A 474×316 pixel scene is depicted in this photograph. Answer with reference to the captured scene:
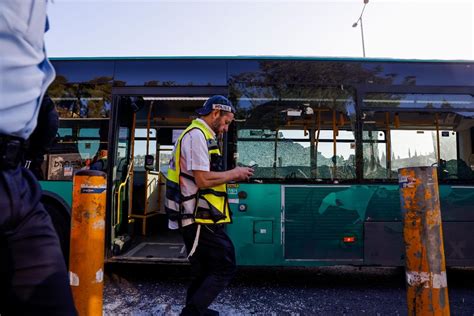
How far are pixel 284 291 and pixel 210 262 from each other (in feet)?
7.13

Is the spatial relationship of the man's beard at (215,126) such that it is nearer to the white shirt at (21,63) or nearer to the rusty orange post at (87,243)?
the rusty orange post at (87,243)

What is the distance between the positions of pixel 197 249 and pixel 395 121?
334cm

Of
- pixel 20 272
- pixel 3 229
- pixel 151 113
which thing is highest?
pixel 151 113

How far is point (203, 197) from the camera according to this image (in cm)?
280

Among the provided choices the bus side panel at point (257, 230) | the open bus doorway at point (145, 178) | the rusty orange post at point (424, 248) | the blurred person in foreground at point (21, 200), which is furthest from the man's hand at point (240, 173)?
the open bus doorway at point (145, 178)

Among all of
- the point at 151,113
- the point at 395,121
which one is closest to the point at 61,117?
the point at 151,113

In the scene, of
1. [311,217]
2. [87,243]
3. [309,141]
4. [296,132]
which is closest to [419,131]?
[309,141]

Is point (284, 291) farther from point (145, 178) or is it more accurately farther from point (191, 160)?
point (145, 178)

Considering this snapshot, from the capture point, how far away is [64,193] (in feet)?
15.6

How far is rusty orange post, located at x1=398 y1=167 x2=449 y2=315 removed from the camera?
2607mm

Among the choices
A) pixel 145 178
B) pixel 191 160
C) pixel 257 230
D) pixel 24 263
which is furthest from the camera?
pixel 145 178

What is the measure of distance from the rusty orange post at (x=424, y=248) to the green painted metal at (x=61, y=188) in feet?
13.6

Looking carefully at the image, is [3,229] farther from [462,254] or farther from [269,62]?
[462,254]

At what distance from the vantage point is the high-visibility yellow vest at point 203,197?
2779 millimetres
